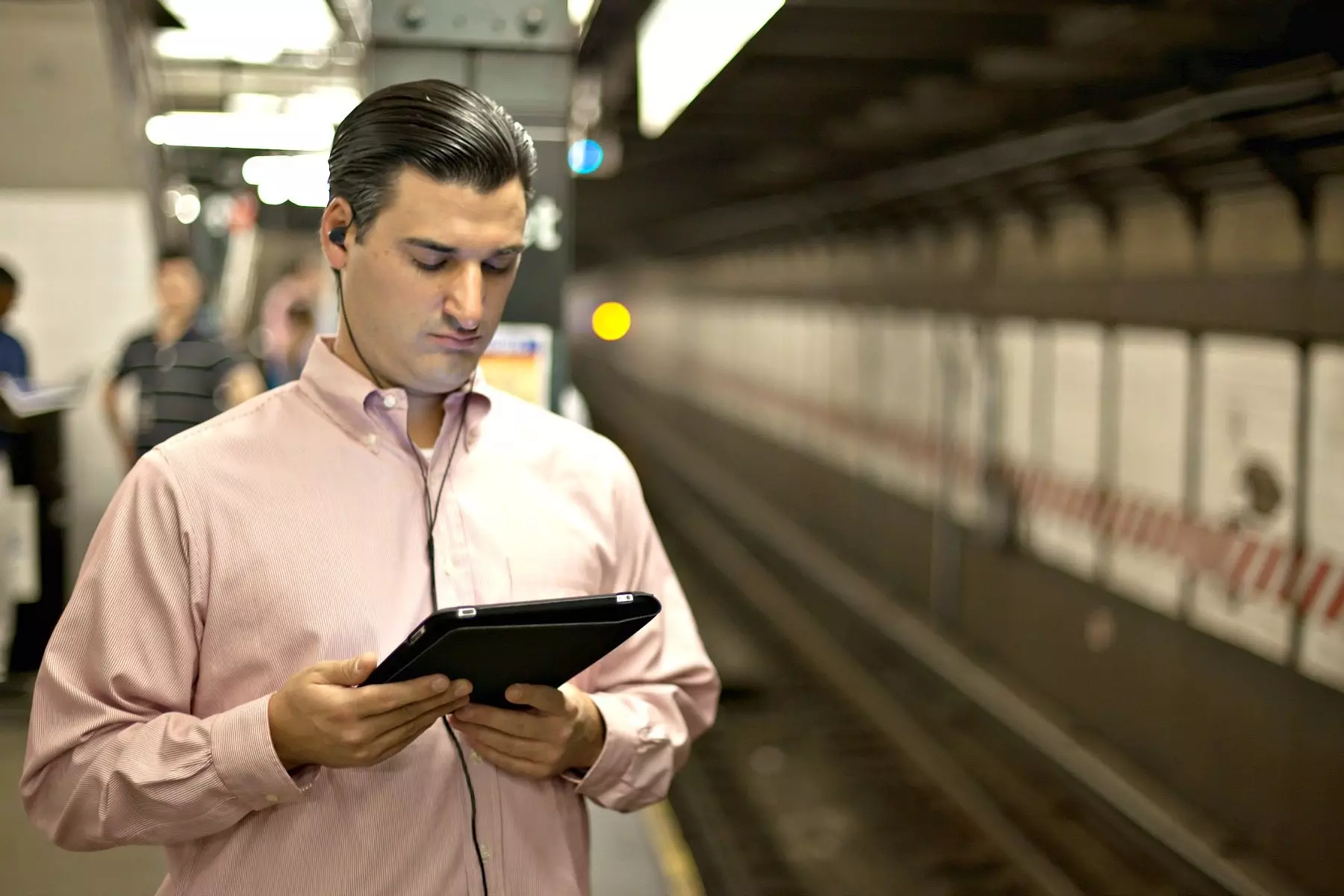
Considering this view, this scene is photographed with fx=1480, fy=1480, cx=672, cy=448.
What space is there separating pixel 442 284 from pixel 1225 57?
525 centimetres

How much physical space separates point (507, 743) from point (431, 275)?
629mm

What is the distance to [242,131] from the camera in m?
9.98

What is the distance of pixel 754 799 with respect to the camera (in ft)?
30.1

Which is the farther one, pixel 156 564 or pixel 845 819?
pixel 845 819

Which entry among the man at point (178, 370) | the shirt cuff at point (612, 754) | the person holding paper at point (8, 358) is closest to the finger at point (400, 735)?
the shirt cuff at point (612, 754)

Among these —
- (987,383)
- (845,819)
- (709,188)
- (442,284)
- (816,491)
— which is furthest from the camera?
(816,491)

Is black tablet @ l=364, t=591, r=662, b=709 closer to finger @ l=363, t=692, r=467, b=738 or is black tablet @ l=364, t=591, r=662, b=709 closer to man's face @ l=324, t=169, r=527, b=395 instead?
finger @ l=363, t=692, r=467, b=738

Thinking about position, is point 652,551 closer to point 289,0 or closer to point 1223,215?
point 289,0

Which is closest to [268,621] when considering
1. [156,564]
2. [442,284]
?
[156,564]

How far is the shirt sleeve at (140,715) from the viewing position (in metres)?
1.80

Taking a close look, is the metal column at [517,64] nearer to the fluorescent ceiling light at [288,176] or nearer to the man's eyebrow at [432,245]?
the man's eyebrow at [432,245]

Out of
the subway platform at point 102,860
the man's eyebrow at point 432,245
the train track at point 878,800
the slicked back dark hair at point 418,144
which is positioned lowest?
the train track at point 878,800

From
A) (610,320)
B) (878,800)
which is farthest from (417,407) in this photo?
(610,320)

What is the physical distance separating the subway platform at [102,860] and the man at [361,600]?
223 cm
